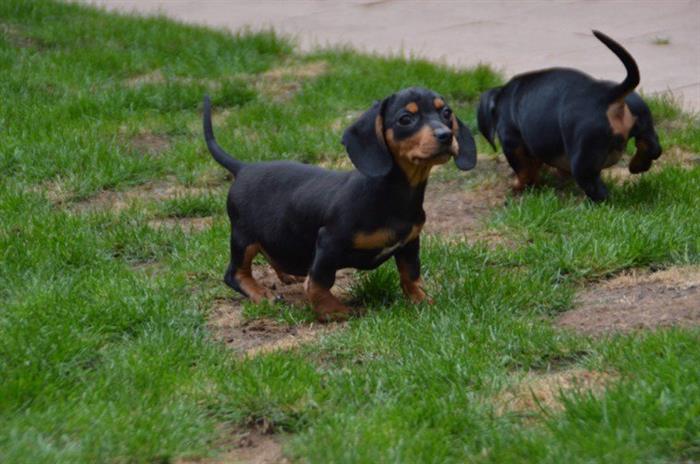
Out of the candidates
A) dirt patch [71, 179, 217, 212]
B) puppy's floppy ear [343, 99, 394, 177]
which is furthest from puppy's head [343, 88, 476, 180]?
dirt patch [71, 179, 217, 212]

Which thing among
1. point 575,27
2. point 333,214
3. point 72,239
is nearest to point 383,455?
point 333,214

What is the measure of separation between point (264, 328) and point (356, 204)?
698 mm

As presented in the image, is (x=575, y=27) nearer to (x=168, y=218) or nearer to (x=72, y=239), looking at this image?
(x=168, y=218)

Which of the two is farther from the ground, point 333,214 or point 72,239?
point 333,214

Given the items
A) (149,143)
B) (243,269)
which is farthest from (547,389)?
(149,143)

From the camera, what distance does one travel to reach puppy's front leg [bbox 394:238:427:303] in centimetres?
536

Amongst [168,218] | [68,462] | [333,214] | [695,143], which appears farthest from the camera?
[695,143]

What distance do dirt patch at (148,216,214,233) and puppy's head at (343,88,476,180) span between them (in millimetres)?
1824

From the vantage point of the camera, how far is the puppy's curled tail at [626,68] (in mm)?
6133

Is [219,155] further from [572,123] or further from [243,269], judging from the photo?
[572,123]

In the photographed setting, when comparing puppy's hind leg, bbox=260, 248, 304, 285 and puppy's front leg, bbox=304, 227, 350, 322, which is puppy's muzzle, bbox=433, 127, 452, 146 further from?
puppy's hind leg, bbox=260, 248, 304, 285

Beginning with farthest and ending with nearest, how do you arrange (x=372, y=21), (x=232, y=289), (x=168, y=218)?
(x=372, y=21) → (x=168, y=218) → (x=232, y=289)

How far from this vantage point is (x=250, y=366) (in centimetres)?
459

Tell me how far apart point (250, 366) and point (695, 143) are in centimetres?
410
